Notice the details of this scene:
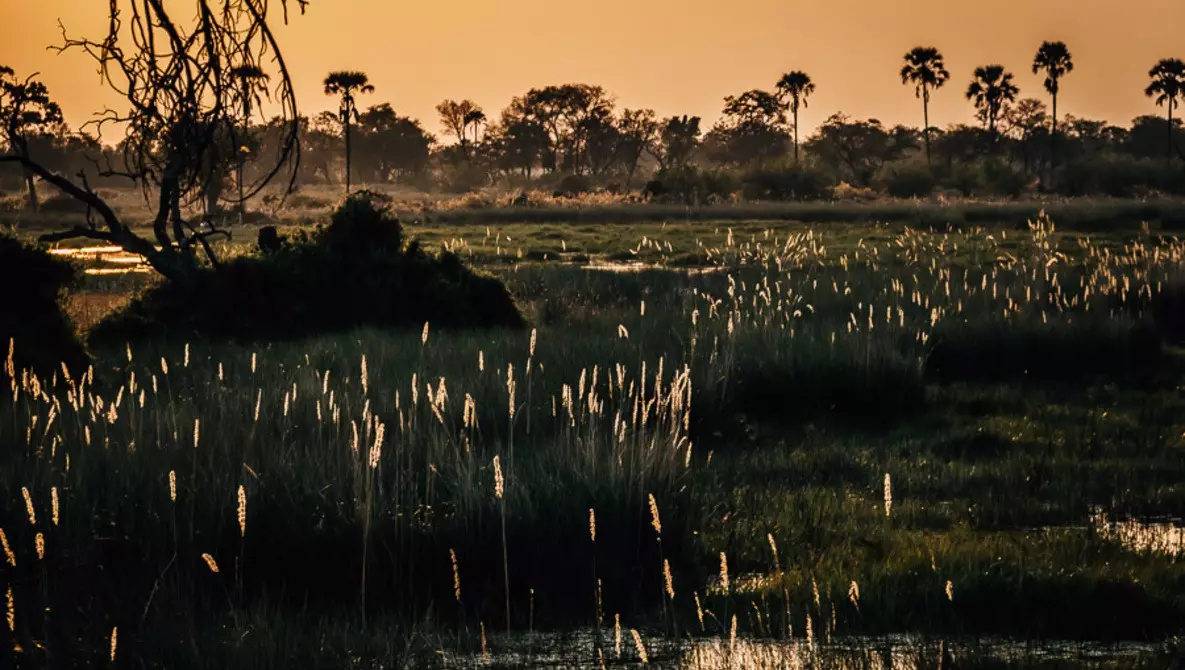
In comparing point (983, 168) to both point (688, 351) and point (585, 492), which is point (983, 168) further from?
point (585, 492)

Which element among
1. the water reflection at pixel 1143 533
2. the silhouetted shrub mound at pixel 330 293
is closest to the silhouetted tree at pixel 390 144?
the silhouetted shrub mound at pixel 330 293

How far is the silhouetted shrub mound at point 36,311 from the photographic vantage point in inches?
508

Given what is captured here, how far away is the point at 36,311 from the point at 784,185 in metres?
71.7

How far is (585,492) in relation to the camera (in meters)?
7.55

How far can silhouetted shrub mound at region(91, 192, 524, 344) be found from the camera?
17.5 m

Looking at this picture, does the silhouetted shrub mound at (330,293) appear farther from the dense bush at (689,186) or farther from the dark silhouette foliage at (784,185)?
the dark silhouette foliage at (784,185)

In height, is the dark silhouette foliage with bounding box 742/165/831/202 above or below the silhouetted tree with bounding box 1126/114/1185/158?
below

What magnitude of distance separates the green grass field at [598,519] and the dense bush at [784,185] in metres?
67.0

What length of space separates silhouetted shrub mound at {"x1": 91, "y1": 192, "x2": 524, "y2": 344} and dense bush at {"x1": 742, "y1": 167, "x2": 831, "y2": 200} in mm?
60804

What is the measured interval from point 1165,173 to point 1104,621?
82.1 meters

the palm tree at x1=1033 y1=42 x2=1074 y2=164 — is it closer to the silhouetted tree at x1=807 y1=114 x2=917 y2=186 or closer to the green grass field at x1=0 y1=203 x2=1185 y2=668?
the silhouetted tree at x1=807 y1=114 x2=917 y2=186

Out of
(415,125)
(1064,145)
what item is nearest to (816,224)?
(1064,145)

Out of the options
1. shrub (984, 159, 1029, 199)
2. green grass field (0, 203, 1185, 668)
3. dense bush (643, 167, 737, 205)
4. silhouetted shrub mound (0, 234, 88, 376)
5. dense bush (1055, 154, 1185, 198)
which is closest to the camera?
green grass field (0, 203, 1185, 668)

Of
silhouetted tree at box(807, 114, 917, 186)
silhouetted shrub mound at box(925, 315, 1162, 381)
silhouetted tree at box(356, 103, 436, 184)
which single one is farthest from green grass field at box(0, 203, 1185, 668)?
silhouetted tree at box(356, 103, 436, 184)
